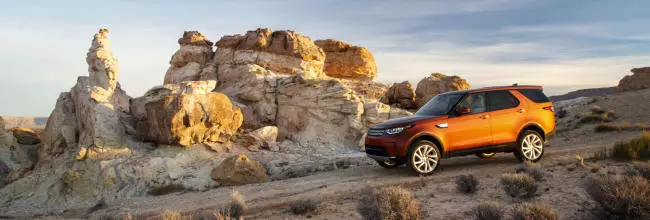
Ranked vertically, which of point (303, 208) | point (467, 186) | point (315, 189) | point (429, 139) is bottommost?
point (315, 189)

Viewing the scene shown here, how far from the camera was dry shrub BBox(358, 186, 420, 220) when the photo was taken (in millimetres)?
6010

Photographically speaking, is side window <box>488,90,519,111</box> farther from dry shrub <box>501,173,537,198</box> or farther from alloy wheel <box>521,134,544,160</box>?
dry shrub <box>501,173,537,198</box>

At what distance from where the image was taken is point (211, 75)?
23.0 m

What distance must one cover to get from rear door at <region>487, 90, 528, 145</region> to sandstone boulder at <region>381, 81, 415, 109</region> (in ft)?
66.2

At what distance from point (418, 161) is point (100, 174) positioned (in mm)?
10975

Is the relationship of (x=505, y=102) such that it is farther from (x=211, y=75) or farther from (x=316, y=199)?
(x=211, y=75)

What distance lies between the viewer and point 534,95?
1034 centimetres

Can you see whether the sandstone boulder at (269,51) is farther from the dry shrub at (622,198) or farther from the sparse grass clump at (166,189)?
the dry shrub at (622,198)

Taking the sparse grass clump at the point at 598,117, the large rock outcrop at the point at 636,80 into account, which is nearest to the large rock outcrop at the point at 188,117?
the sparse grass clump at the point at 598,117

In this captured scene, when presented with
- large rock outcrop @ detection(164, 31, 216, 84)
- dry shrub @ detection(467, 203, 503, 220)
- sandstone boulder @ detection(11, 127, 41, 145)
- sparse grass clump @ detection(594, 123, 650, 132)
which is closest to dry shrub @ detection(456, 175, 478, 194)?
dry shrub @ detection(467, 203, 503, 220)

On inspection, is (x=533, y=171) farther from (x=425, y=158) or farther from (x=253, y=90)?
(x=253, y=90)

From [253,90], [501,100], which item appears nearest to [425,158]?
[501,100]

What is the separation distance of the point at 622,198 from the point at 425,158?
13.8 feet

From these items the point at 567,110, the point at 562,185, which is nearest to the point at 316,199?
the point at 562,185
